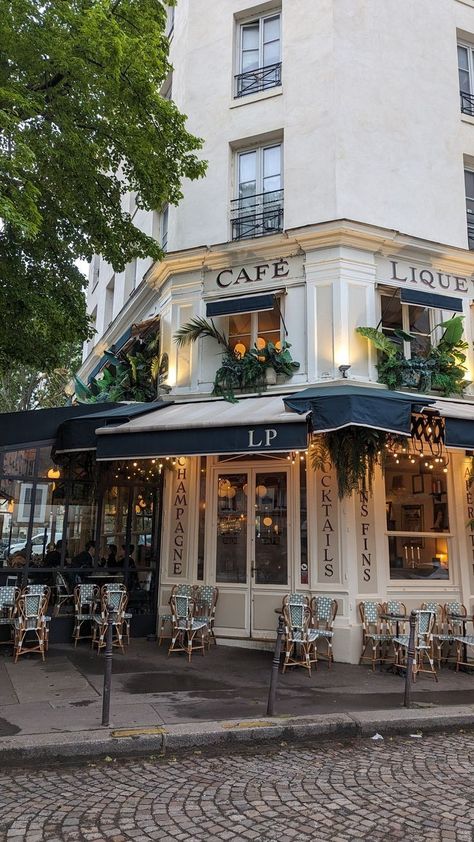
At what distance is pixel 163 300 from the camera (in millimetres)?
12078

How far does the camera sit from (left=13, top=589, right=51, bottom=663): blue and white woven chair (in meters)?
8.75

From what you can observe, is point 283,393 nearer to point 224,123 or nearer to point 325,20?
point 224,123

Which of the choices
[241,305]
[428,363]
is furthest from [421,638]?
[241,305]

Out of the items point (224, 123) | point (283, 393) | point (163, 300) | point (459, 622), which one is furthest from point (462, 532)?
point (224, 123)

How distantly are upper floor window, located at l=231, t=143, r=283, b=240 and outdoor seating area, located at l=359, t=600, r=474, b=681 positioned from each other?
6.93m

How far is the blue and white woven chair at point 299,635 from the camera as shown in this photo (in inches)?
331

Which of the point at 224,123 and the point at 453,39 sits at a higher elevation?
the point at 453,39

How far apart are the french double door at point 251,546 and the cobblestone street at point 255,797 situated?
4210 millimetres

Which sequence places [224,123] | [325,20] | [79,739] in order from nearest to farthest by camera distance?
[79,739] → [325,20] → [224,123]

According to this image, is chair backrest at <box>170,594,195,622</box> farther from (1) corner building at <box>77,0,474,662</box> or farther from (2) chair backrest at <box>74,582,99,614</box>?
(2) chair backrest at <box>74,582,99,614</box>

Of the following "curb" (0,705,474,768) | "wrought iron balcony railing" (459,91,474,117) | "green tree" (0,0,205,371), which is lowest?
"curb" (0,705,474,768)

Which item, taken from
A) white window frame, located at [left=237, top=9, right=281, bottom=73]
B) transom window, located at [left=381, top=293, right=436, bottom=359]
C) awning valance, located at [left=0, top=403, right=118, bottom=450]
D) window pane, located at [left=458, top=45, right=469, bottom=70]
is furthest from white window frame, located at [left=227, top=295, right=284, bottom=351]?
window pane, located at [left=458, top=45, right=469, bottom=70]

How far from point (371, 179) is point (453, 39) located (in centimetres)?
409

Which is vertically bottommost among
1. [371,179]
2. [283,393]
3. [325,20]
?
[283,393]
